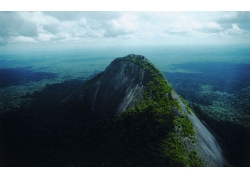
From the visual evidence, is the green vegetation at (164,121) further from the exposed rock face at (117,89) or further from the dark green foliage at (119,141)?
the exposed rock face at (117,89)

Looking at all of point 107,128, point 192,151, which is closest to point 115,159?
point 107,128

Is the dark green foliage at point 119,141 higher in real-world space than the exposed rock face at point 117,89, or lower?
lower

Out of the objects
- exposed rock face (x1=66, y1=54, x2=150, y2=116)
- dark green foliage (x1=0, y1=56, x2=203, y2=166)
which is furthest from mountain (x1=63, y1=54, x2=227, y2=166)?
exposed rock face (x1=66, y1=54, x2=150, y2=116)

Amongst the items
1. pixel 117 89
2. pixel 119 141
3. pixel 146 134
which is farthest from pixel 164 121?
pixel 117 89

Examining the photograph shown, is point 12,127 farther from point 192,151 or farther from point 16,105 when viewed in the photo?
point 192,151

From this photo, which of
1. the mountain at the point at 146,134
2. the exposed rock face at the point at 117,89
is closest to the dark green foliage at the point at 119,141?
the mountain at the point at 146,134

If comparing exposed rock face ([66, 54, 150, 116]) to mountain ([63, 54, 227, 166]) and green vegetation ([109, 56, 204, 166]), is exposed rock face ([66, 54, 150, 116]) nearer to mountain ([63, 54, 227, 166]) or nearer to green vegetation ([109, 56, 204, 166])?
mountain ([63, 54, 227, 166])

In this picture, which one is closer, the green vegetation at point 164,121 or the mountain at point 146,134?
the green vegetation at point 164,121

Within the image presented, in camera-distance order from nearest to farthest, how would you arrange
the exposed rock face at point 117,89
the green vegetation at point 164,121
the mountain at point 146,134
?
the green vegetation at point 164,121 → the mountain at point 146,134 → the exposed rock face at point 117,89
